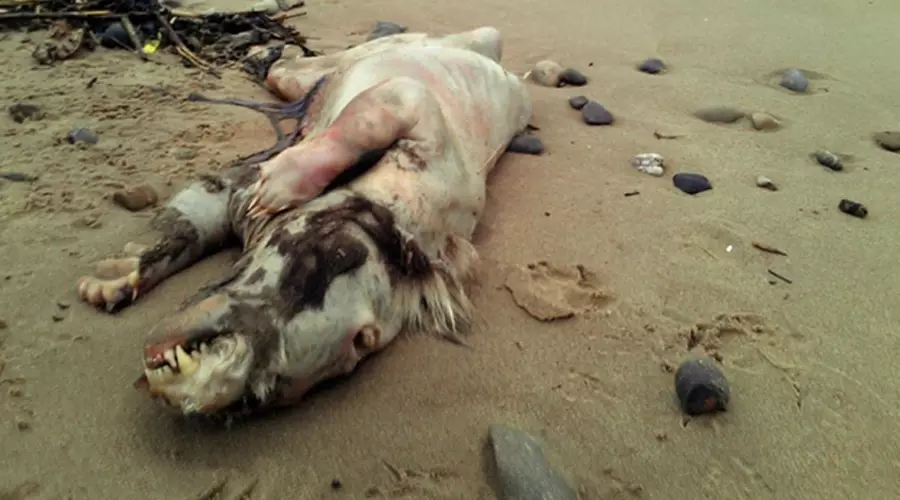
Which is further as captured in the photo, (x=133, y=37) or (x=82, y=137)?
(x=133, y=37)

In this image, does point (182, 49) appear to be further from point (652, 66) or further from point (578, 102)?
point (652, 66)

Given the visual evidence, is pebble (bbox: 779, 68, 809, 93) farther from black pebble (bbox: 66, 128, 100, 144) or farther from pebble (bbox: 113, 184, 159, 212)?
black pebble (bbox: 66, 128, 100, 144)

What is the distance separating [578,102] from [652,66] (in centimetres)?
79

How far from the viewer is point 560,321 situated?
2.68 m

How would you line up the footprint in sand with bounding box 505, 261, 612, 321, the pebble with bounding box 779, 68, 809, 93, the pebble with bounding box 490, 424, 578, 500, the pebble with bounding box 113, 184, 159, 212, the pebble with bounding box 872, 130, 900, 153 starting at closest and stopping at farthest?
the pebble with bounding box 490, 424, 578, 500 → the footprint in sand with bounding box 505, 261, 612, 321 → the pebble with bounding box 113, 184, 159, 212 → the pebble with bounding box 872, 130, 900, 153 → the pebble with bounding box 779, 68, 809, 93

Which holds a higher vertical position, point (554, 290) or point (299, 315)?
point (299, 315)

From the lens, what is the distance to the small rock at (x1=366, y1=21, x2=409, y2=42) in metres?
5.13

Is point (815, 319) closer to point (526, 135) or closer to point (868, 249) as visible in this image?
point (868, 249)

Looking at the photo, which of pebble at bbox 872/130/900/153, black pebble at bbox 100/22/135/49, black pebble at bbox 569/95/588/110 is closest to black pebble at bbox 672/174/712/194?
black pebble at bbox 569/95/588/110

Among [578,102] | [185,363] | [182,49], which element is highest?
[185,363]

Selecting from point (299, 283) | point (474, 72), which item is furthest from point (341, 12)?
point (299, 283)

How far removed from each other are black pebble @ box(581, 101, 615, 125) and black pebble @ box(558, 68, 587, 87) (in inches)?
16.6

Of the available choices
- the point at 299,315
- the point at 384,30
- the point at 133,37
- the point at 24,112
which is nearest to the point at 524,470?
the point at 299,315

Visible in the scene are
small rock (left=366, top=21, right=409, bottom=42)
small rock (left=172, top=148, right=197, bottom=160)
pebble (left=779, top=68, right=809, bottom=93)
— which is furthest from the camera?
small rock (left=366, top=21, right=409, bottom=42)
